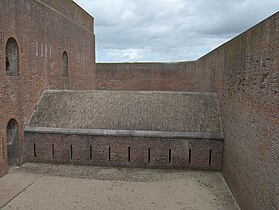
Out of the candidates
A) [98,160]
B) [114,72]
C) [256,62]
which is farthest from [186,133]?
[114,72]

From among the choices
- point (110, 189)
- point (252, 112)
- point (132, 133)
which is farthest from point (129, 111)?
point (252, 112)

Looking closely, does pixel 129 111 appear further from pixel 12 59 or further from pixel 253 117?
pixel 253 117

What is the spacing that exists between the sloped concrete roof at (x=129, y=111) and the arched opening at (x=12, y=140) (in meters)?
0.70

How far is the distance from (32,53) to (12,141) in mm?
4103

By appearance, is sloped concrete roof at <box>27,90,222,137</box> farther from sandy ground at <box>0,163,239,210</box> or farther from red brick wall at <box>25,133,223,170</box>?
sandy ground at <box>0,163,239,210</box>

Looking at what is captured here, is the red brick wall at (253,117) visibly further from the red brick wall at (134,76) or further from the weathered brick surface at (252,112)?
the red brick wall at (134,76)

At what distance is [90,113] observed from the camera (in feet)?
41.0

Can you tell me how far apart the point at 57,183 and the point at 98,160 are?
2.34 meters

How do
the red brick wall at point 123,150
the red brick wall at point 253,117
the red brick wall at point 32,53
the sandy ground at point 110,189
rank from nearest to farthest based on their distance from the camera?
the red brick wall at point 253,117
the sandy ground at point 110,189
the red brick wall at point 32,53
the red brick wall at point 123,150

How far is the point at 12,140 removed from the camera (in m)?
11.5

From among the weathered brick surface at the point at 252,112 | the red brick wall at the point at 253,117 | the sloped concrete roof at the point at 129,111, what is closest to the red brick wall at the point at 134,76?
the sloped concrete roof at the point at 129,111

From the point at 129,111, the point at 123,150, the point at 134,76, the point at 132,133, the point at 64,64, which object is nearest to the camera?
the point at 132,133

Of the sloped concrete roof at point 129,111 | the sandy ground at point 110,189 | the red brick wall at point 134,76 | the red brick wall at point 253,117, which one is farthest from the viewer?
the red brick wall at point 134,76

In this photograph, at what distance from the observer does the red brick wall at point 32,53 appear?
34.1 feet
